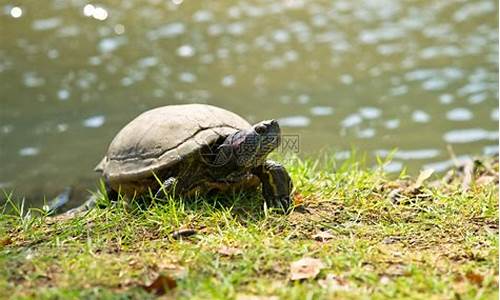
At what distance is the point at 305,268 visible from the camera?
283 centimetres

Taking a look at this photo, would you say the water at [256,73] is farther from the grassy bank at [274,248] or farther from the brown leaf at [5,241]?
the brown leaf at [5,241]

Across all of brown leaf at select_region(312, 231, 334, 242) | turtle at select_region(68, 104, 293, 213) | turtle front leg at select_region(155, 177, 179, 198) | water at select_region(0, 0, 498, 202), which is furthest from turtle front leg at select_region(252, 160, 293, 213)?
water at select_region(0, 0, 498, 202)

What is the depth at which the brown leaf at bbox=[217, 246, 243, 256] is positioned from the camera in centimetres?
301

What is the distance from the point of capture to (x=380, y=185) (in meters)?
4.38

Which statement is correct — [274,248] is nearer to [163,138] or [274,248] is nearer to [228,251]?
[228,251]

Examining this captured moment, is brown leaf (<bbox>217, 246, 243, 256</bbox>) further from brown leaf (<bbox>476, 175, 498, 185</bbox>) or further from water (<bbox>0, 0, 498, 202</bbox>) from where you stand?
water (<bbox>0, 0, 498, 202</bbox>)

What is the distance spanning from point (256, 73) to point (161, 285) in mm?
6327

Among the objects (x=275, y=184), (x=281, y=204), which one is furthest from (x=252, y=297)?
(x=275, y=184)

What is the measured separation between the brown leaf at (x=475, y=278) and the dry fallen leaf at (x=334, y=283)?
1.72 feet

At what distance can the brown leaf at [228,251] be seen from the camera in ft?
9.88

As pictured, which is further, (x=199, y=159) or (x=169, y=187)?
(x=199, y=159)

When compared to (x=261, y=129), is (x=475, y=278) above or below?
below

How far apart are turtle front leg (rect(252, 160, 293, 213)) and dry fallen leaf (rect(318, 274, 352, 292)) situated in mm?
1007

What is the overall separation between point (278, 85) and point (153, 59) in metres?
1.92
